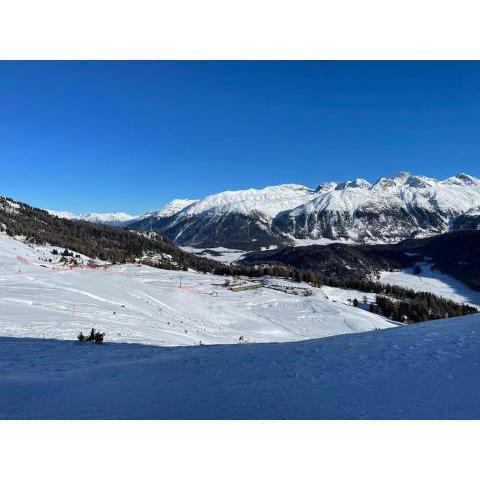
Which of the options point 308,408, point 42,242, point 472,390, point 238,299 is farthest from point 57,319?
point 42,242

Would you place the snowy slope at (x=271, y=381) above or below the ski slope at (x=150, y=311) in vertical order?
above

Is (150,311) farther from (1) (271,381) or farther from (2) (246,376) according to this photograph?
(1) (271,381)

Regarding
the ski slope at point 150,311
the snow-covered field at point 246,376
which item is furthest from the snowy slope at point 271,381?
the ski slope at point 150,311

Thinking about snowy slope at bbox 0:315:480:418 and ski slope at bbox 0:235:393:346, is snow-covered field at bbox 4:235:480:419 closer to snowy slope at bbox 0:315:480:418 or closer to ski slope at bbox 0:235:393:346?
snowy slope at bbox 0:315:480:418

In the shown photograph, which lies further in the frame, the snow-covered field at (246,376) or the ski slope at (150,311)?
the ski slope at (150,311)

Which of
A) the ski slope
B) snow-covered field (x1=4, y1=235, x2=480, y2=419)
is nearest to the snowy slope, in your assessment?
snow-covered field (x1=4, y1=235, x2=480, y2=419)

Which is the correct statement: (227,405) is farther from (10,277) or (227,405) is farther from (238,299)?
(238,299)

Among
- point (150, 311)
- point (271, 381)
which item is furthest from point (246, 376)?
point (150, 311)

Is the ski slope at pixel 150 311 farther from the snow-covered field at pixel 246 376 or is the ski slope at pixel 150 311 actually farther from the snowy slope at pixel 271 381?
the snowy slope at pixel 271 381
